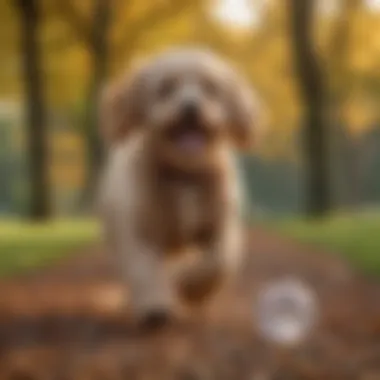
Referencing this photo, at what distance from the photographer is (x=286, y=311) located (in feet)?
3.21

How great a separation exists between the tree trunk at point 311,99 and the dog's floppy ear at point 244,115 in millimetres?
59

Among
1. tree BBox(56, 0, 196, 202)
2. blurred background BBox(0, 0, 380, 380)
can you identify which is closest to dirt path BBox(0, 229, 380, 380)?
blurred background BBox(0, 0, 380, 380)

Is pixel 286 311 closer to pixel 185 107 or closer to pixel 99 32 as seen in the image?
pixel 185 107

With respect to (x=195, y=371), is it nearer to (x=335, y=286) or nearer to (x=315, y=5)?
(x=335, y=286)

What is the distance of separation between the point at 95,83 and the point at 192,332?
26cm

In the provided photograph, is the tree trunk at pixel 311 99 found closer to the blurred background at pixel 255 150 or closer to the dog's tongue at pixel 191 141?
the blurred background at pixel 255 150

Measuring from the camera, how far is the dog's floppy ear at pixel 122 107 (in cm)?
94

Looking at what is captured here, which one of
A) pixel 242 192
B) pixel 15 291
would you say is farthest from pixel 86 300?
pixel 242 192

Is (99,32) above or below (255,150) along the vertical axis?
above

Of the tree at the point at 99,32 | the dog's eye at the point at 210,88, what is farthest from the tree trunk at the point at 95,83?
the dog's eye at the point at 210,88

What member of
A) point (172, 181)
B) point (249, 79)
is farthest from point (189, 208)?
point (249, 79)

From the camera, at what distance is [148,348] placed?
955mm

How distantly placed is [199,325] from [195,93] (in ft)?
0.74

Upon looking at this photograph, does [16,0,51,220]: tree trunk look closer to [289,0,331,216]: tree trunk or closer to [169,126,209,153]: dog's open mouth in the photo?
[169,126,209,153]: dog's open mouth
